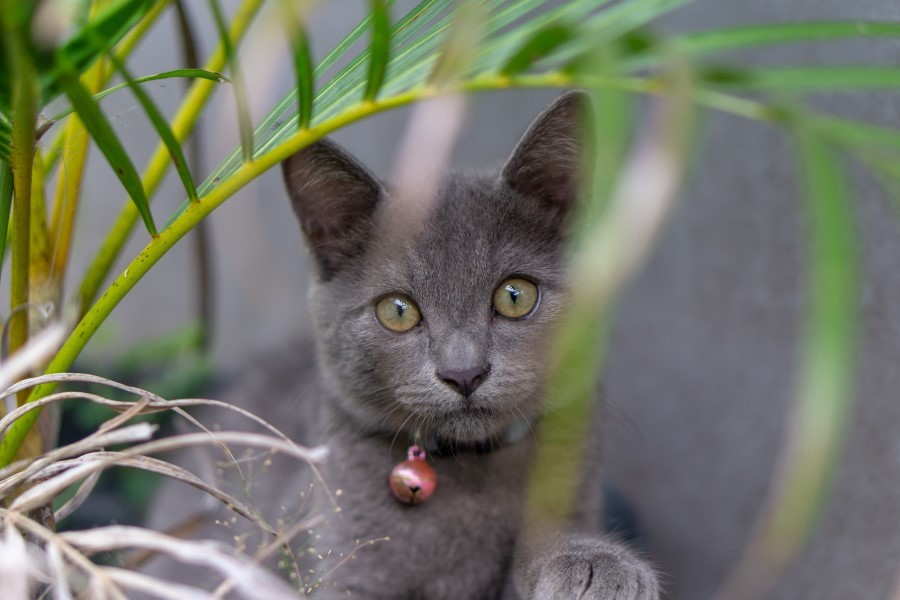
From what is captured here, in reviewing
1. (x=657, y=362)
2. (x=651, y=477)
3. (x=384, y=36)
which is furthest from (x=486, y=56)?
(x=651, y=477)

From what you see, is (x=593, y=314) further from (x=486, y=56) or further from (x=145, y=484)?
(x=145, y=484)

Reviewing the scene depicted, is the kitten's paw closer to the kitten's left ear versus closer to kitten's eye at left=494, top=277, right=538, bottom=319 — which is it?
kitten's eye at left=494, top=277, right=538, bottom=319

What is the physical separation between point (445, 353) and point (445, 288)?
10cm

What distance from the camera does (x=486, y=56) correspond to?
603 millimetres

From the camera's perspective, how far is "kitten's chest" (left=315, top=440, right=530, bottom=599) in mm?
1061

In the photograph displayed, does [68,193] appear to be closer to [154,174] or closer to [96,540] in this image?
[154,174]

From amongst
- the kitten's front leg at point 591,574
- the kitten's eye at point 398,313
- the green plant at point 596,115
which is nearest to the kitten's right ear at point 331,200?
the kitten's eye at point 398,313

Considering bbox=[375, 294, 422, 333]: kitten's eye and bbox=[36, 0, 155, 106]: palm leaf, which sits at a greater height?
bbox=[36, 0, 155, 106]: palm leaf

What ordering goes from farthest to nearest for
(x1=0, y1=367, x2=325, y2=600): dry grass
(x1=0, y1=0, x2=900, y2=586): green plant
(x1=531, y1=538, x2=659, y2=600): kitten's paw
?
1. (x1=531, y1=538, x2=659, y2=600): kitten's paw
2. (x1=0, y1=367, x2=325, y2=600): dry grass
3. (x1=0, y1=0, x2=900, y2=586): green plant

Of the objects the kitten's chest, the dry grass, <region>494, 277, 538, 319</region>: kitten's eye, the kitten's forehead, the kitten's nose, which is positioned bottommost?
the kitten's chest

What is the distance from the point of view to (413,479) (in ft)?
3.48

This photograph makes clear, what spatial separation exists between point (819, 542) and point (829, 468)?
1.09 metres

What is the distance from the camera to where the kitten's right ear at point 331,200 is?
1.03m

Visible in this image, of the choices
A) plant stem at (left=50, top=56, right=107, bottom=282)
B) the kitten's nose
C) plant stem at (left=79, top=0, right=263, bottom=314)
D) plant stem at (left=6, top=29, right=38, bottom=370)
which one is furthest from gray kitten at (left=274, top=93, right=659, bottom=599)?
plant stem at (left=6, top=29, right=38, bottom=370)
